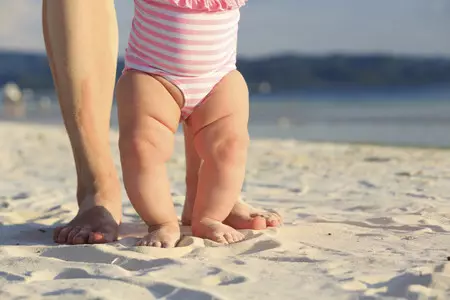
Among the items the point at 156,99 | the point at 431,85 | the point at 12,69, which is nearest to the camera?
the point at 156,99

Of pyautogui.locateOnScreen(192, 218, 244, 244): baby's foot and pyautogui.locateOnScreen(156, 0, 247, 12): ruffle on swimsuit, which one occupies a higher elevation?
pyautogui.locateOnScreen(156, 0, 247, 12): ruffle on swimsuit

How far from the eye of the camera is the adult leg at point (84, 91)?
2.70 m

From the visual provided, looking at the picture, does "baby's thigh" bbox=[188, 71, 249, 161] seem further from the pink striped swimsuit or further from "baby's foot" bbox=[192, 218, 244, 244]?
"baby's foot" bbox=[192, 218, 244, 244]

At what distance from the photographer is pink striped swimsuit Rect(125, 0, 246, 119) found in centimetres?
241

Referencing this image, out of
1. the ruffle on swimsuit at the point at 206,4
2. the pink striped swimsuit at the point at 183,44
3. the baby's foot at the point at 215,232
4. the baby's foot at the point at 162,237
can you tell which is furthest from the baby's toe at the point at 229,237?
the ruffle on swimsuit at the point at 206,4

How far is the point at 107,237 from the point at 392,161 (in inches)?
140

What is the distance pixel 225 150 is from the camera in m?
2.45

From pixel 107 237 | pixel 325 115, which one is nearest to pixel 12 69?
pixel 325 115

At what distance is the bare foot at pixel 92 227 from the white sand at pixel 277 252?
0.19ft

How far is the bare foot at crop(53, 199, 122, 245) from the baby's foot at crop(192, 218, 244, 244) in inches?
11.6

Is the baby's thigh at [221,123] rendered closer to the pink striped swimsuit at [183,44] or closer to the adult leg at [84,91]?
the pink striped swimsuit at [183,44]

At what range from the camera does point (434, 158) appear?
588 centimetres

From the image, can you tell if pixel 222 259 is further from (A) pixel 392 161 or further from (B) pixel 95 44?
(A) pixel 392 161

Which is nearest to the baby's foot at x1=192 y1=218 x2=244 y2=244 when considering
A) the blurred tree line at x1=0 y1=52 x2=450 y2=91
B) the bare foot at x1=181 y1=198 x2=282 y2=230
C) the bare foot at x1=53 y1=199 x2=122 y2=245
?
the bare foot at x1=181 y1=198 x2=282 y2=230
